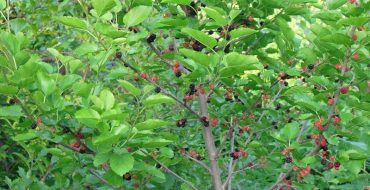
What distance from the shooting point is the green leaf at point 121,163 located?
2000 millimetres

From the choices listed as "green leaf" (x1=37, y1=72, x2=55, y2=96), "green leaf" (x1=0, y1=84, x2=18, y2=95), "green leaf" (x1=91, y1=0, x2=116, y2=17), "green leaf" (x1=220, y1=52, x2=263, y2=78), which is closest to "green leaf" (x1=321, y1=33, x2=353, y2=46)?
"green leaf" (x1=220, y1=52, x2=263, y2=78)

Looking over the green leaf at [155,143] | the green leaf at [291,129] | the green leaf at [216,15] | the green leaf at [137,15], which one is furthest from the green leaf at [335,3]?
the green leaf at [155,143]

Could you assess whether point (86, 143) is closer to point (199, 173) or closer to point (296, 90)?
point (296, 90)

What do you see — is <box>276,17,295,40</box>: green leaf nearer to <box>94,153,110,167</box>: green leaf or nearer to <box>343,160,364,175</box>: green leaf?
<box>343,160,364,175</box>: green leaf

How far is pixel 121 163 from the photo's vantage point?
79.9 inches

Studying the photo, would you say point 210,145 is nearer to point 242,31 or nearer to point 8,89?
point 242,31

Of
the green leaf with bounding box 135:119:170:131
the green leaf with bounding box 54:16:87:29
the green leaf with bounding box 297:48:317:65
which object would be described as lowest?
the green leaf with bounding box 297:48:317:65

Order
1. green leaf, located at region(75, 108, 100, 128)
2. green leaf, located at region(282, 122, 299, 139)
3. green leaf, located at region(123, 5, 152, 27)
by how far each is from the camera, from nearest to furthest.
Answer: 1. green leaf, located at region(75, 108, 100, 128)
2. green leaf, located at region(123, 5, 152, 27)
3. green leaf, located at region(282, 122, 299, 139)

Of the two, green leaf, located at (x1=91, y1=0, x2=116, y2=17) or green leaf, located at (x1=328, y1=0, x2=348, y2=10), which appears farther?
green leaf, located at (x1=328, y1=0, x2=348, y2=10)

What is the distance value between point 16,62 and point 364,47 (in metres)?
1.45

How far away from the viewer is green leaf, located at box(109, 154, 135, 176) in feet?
6.56

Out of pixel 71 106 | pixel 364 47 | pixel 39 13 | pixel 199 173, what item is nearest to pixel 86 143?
pixel 71 106

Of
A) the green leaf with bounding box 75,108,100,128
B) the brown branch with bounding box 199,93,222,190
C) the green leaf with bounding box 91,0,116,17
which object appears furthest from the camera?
the brown branch with bounding box 199,93,222,190

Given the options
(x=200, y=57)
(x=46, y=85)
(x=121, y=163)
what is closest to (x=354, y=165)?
(x=200, y=57)
